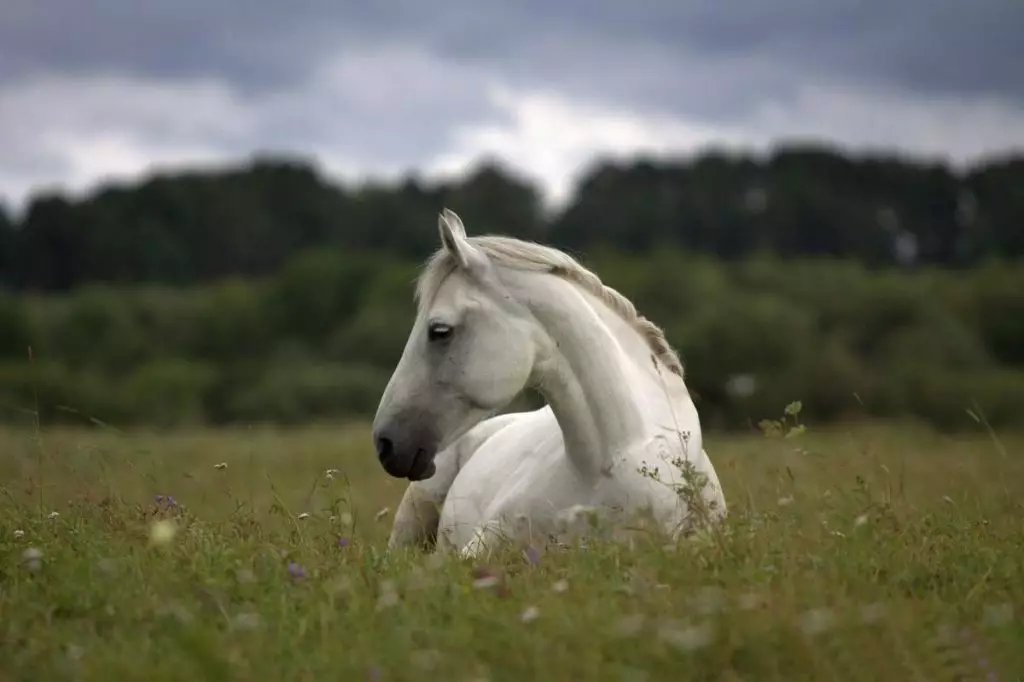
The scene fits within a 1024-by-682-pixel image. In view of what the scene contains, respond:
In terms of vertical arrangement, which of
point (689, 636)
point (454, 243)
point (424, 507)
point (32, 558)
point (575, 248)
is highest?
point (454, 243)

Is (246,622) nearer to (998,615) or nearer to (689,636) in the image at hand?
(689,636)

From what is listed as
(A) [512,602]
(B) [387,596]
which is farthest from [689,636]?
(B) [387,596]

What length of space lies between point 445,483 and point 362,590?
3.44 metres

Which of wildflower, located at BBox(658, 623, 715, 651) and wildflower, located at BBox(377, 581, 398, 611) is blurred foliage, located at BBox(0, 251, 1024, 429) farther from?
wildflower, located at BBox(658, 623, 715, 651)

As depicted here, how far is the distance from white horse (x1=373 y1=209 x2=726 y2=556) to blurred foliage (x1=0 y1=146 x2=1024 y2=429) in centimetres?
2937

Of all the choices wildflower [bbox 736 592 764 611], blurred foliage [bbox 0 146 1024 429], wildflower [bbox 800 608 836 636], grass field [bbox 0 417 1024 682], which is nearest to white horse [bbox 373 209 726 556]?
grass field [bbox 0 417 1024 682]

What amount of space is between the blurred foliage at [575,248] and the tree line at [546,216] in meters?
0.14

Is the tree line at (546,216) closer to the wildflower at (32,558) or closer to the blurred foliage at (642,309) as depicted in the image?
the blurred foliage at (642,309)

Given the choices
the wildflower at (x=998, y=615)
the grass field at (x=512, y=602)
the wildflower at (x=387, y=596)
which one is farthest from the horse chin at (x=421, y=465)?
the wildflower at (x=998, y=615)

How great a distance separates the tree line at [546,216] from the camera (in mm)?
70875

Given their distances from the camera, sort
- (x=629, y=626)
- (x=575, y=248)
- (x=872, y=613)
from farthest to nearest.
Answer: (x=575, y=248) < (x=872, y=613) < (x=629, y=626)

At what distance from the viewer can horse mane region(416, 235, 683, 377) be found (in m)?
5.95

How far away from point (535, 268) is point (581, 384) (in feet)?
2.01

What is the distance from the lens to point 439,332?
5738 mm
